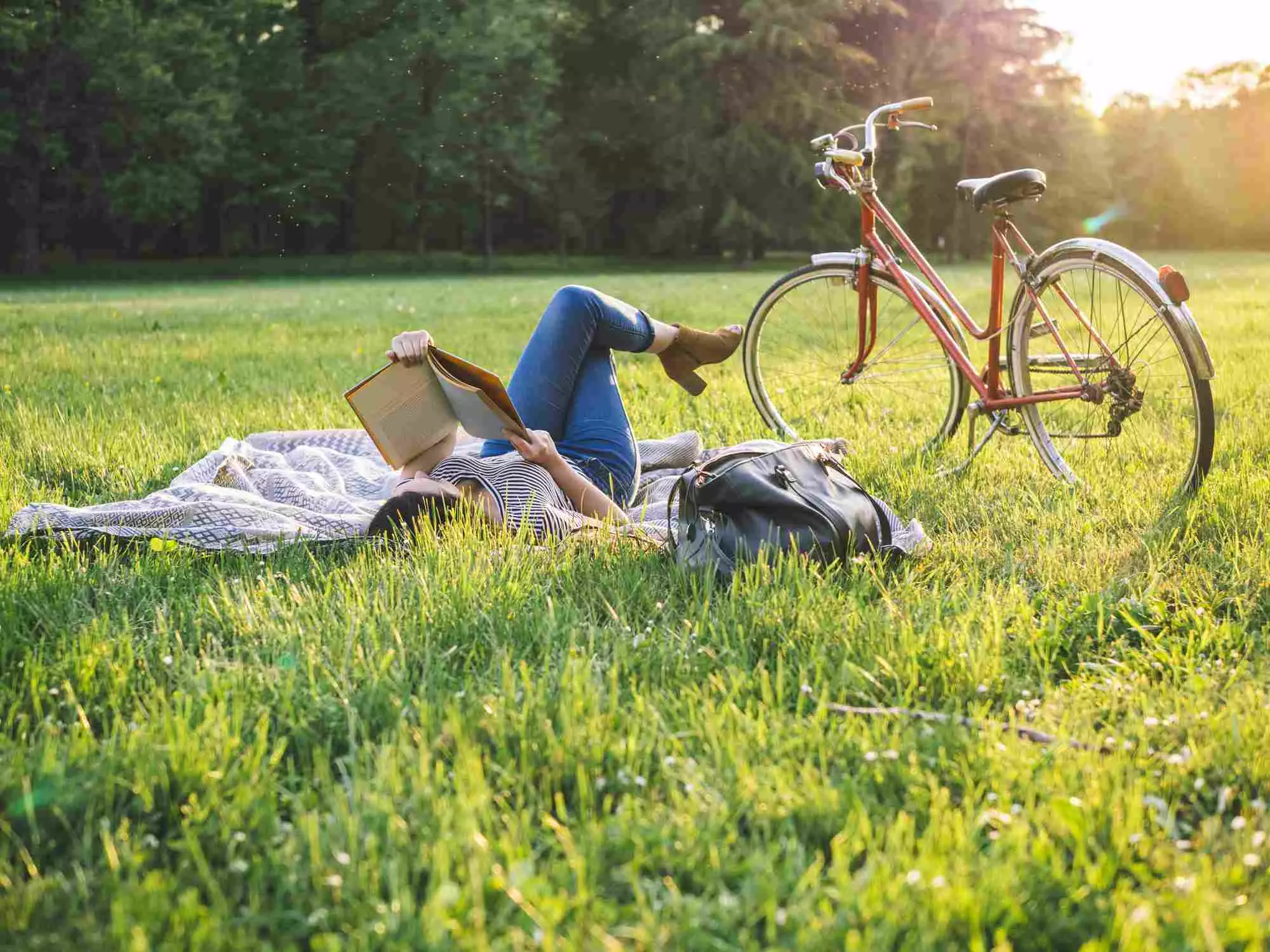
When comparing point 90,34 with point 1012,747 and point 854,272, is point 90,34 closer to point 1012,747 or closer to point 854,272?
Result: point 854,272

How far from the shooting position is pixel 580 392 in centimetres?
398

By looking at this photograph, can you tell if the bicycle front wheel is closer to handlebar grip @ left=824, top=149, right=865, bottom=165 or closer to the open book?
handlebar grip @ left=824, top=149, right=865, bottom=165

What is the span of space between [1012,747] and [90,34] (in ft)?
110

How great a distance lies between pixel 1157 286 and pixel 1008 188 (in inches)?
27.9

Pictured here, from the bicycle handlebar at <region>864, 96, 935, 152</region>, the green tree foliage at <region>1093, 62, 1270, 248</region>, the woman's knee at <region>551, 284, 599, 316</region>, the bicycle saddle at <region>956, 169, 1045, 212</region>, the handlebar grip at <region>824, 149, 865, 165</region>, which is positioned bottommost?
the woman's knee at <region>551, 284, 599, 316</region>

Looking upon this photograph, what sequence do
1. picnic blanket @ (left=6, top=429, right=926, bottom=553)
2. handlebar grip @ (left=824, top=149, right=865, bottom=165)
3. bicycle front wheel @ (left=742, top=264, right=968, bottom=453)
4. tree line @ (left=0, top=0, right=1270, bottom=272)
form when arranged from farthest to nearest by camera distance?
tree line @ (left=0, top=0, right=1270, bottom=272) → bicycle front wheel @ (left=742, top=264, right=968, bottom=453) → handlebar grip @ (left=824, top=149, right=865, bottom=165) → picnic blanket @ (left=6, top=429, right=926, bottom=553)

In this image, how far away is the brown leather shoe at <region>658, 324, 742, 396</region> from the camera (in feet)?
13.8

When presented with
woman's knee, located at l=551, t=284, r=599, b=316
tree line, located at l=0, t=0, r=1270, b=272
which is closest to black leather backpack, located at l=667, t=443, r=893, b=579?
woman's knee, located at l=551, t=284, r=599, b=316

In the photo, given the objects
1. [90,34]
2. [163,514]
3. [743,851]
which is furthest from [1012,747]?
[90,34]

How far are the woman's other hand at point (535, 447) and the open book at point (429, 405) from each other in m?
0.03

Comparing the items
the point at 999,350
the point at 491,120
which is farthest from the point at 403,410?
the point at 491,120

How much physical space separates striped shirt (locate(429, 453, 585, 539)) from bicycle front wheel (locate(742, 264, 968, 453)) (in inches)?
68.1

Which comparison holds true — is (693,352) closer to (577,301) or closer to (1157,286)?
(577,301)

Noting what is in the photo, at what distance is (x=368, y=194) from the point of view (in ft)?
122
